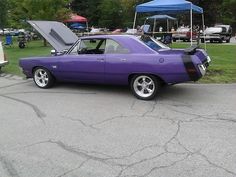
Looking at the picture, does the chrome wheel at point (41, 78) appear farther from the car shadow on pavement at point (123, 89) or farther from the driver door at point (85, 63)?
the driver door at point (85, 63)

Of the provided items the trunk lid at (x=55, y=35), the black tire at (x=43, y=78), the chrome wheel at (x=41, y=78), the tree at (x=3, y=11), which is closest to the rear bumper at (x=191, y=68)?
the black tire at (x=43, y=78)

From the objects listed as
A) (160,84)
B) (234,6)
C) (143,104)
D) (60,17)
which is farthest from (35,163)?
(234,6)

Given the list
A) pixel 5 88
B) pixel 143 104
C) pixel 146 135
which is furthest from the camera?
pixel 5 88

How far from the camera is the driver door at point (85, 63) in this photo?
8.20 m

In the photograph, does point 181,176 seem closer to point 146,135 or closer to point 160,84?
point 146,135

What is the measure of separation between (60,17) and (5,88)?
60.5 ft

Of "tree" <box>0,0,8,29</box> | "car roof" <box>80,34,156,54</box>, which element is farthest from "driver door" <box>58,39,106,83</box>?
"tree" <box>0,0,8,29</box>

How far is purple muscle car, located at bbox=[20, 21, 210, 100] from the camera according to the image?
7383 millimetres

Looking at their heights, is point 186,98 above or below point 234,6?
below

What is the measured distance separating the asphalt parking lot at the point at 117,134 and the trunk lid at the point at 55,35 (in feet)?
7.45

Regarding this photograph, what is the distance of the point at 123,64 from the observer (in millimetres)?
7832

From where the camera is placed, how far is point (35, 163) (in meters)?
4.39

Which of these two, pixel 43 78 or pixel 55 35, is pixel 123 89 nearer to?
pixel 43 78

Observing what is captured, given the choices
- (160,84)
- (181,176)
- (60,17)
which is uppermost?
(60,17)
